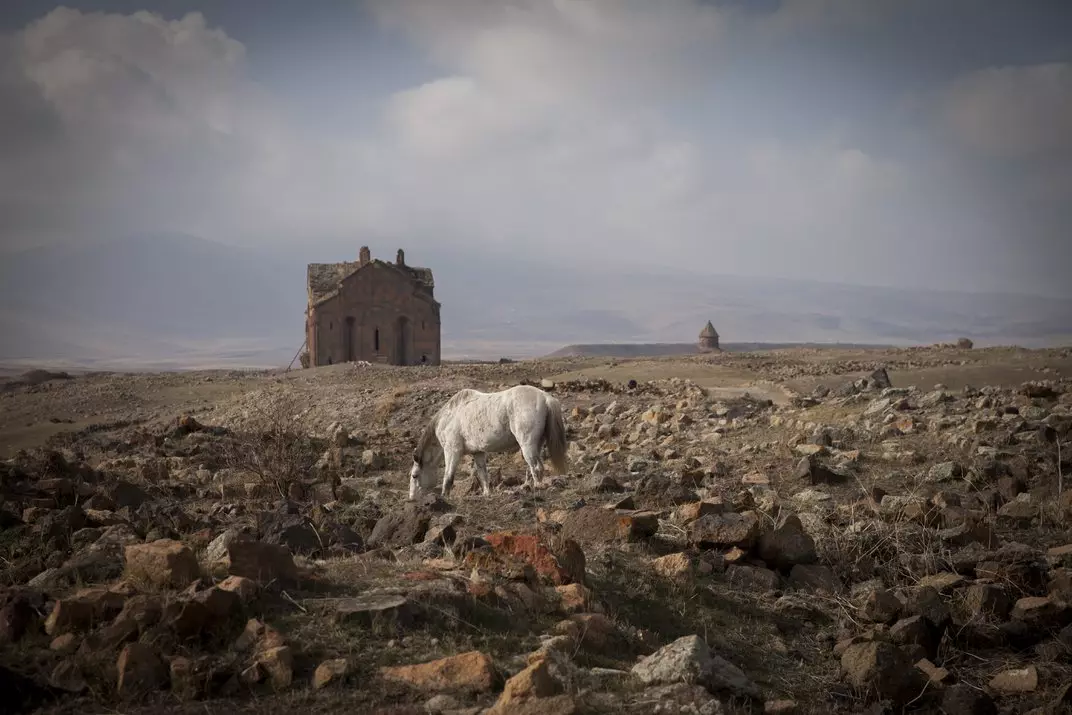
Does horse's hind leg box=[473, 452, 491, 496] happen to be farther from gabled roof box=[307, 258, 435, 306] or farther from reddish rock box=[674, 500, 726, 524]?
gabled roof box=[307, 258, 435, 306]

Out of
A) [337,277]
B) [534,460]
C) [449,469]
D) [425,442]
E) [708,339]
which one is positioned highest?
[337,277]

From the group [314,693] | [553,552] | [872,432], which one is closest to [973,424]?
[872,432]

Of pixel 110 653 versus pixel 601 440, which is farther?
pixel 601 440

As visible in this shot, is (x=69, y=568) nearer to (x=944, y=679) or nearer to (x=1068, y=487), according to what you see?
(x=944, y=679)

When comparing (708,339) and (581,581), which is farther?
(708,339)

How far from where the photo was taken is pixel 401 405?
23188mm

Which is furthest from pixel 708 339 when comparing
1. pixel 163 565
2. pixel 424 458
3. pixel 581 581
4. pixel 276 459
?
pixel 163 565

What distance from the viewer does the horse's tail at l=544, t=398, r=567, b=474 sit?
11797 mm

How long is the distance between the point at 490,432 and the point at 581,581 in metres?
5.88

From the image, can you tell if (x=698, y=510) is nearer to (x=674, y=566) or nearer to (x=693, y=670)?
(x=674, y=566)

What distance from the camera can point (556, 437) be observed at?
38.7ft

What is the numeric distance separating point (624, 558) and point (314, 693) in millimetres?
3625

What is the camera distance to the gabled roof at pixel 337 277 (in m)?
46.8

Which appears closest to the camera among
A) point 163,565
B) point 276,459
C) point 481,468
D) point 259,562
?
point 163,565
